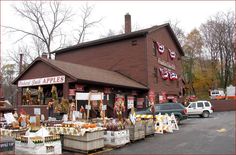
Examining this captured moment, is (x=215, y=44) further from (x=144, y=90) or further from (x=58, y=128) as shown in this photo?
(x=58, y=128)

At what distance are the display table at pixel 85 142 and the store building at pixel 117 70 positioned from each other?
8171mm

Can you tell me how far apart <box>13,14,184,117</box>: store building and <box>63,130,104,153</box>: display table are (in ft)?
26.8

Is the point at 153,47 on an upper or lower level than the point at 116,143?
upper

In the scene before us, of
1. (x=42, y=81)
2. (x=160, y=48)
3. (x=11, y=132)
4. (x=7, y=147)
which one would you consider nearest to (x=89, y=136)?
(x=7, y=147)

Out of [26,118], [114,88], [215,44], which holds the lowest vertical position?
[26,118]

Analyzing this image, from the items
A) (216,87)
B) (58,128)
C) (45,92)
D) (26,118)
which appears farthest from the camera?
(216,87)

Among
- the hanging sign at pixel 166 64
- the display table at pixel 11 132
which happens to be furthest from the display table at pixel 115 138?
the hanging sign at pixel 166 64

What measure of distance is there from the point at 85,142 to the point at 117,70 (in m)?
21.4

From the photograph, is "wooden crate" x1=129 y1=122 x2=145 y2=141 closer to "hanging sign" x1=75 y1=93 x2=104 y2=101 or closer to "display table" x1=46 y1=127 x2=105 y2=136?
"hanging sign" x1=75 y1=93 x2=104 y2=101

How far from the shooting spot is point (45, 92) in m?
24.9

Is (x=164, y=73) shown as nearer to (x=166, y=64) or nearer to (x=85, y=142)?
(x=166, y=64)

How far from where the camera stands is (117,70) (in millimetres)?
32625

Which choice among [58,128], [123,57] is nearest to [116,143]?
[58,128]

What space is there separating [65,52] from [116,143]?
2613 cm
